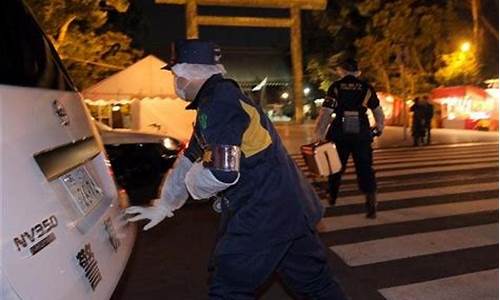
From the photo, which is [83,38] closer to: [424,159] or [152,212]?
[424,159]

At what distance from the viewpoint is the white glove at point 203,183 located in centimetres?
253

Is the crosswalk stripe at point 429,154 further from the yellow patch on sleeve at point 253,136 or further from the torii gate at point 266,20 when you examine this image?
the yellow patch on sleeve at point 253,136

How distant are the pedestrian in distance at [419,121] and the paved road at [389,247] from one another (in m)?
9.12

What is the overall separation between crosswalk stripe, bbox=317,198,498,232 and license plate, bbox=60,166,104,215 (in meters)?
3.76

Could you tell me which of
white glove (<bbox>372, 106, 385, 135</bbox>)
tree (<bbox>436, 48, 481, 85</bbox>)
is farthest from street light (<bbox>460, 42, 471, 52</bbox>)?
white glove (<bbox>372, 106, 385, 135</bbox>)

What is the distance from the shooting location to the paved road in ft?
13.8

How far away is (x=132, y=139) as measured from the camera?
7062mm

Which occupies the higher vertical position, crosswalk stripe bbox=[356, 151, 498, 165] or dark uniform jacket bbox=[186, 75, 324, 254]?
dark uniform jacket bbox=[186, 75, 324, 254]

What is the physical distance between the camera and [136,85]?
1458 cm

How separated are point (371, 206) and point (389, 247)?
1.17 metres

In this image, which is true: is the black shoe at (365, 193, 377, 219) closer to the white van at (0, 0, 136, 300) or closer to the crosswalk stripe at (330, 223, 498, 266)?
the crosswalk stripe at (330, 223, 498, 266)

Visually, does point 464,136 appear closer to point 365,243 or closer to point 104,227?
point 365,243

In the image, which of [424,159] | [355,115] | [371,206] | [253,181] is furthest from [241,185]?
[424,159]

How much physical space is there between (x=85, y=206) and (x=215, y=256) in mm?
701
